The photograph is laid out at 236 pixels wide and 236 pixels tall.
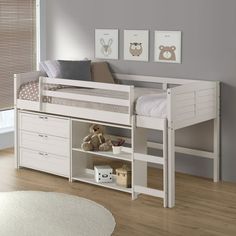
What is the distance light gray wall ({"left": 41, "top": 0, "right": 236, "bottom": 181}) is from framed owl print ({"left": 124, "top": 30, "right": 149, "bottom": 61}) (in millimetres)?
41

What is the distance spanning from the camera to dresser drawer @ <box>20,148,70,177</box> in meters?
4.27

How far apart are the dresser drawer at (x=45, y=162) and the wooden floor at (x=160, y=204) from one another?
52 millimetres

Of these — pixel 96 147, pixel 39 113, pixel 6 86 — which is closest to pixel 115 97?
pixel 96 147

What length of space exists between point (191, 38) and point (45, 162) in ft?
4.61

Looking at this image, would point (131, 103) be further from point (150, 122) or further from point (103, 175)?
point (103, 175)

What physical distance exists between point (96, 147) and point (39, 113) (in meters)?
0.55

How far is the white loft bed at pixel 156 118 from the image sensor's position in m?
3.65

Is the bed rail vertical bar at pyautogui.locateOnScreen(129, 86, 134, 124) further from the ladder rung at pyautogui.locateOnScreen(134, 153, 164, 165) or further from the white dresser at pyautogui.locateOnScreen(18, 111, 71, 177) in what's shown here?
the white dresser at pyautogui.locateOnScreen(18, 111, 71, 177)

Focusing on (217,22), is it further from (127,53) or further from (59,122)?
(59,122)

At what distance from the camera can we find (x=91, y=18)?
4910mm

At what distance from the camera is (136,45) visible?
465 centimetres

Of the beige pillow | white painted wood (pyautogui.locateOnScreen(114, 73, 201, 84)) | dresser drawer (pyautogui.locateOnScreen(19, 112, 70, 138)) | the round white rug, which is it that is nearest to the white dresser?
dresser drawer (pyautogui.locateOnScreen(19, 112, 70, 138))

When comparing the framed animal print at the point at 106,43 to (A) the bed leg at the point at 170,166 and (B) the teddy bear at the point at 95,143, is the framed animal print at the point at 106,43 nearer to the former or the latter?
(B) the teddy bear at the point at 95,143

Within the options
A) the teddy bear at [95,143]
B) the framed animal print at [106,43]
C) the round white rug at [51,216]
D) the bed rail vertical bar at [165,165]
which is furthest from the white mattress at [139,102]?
the round white rug at [51,216]
